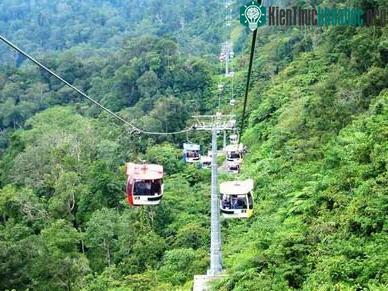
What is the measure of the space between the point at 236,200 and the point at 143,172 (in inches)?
95.2

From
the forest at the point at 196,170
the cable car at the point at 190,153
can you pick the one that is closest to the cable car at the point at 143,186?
the forest at the point at 196,170

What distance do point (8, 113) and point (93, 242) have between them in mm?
25807

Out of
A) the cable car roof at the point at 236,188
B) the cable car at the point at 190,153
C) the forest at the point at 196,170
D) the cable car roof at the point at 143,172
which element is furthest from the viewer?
the cable car at the point at 190,153

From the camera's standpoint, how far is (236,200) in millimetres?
14523

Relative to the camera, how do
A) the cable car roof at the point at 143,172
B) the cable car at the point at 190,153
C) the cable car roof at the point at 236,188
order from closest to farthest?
1. the cable car roof at the point at 143,172
2. the cable car roof at the point at 236,188
3. the cable car at the point at 190,153

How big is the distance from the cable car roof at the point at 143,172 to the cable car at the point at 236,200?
1.67 meters

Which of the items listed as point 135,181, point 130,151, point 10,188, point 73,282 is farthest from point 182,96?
point 135,181

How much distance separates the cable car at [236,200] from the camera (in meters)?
14.5

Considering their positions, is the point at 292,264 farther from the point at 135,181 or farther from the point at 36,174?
the point at 36,174

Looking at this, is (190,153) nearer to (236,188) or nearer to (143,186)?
(236,188)

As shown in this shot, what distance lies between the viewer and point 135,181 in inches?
557

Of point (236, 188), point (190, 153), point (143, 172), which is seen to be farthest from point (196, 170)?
point (143, 172)

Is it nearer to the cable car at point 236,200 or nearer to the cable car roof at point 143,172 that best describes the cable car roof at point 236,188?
the cable car at point 236,200

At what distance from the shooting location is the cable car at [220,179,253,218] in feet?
47.5
